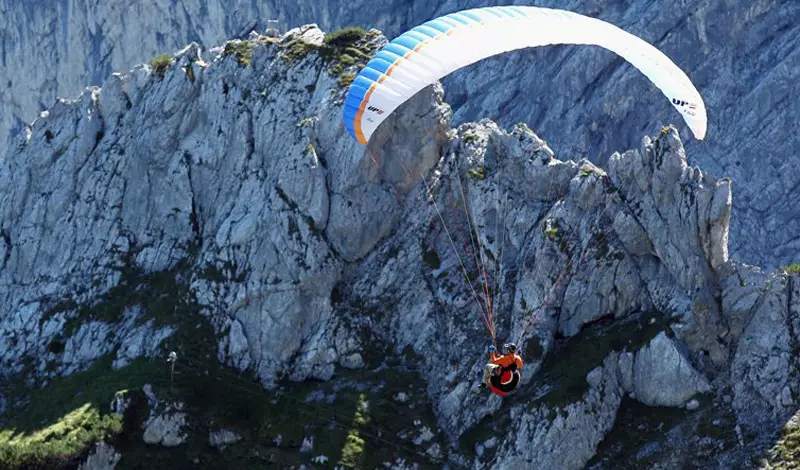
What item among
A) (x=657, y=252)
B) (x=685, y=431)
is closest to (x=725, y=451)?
(x=685, y=431)

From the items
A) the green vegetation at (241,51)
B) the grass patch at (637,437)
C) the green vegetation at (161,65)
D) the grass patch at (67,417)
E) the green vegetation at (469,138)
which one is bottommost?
the grass patch at (67,417)

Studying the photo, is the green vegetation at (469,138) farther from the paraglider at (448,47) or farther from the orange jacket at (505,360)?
the orange jacket at (505,360)

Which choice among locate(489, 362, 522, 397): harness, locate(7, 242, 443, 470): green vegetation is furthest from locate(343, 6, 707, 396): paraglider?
locate(7, 242, 443, 470): green vegetation

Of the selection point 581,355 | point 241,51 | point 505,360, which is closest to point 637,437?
point 581,355

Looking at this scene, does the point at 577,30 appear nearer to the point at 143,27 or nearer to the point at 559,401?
the point at 559,401

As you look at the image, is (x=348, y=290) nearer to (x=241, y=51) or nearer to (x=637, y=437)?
(x=241, y=51)

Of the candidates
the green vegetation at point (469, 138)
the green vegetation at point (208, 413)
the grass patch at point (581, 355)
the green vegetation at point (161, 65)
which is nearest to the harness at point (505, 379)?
the grass patch at point (581, 355)
